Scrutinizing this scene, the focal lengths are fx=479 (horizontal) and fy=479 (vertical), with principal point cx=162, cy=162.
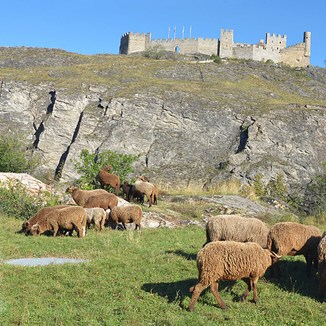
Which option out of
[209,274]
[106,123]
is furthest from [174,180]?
[209,274]

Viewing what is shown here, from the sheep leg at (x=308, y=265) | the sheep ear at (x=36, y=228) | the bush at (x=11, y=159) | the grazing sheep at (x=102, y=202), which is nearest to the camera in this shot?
the sheep leg at (x=308, y=265)

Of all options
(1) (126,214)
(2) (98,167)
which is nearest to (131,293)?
(1) (126,214)

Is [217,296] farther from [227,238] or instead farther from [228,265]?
[227,238]

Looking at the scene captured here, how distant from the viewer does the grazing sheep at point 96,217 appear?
16.1m

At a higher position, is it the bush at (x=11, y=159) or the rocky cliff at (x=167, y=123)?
the rocky cliff at (x=167, y=123)

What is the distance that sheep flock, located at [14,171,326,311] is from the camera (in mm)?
8594

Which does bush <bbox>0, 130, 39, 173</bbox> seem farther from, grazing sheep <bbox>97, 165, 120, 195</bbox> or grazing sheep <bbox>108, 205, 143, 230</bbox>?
grazing sheep <bbox>108, 205, 143, 230</bbox>

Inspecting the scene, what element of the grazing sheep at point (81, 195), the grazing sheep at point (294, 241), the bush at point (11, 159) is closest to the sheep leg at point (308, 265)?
the grazing sheep at point (294, 241)

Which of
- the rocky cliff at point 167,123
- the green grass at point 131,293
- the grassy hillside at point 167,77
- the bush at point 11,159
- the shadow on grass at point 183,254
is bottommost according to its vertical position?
the green grass at point 131,293

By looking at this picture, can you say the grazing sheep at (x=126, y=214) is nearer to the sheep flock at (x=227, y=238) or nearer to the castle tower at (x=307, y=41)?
the sheep flock at (x=227, y=238)

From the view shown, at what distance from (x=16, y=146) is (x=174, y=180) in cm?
1101

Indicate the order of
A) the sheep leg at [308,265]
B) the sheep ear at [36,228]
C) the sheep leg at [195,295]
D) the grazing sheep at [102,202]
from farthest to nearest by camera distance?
the grazing sheep at [102,202]
the sheep ear at [36,228]
the sheep leg at [308,265]
the sheep leg at [195,295]

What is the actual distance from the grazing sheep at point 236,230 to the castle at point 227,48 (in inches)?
2790

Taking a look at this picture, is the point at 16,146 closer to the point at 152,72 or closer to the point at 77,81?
the point at 77,81
